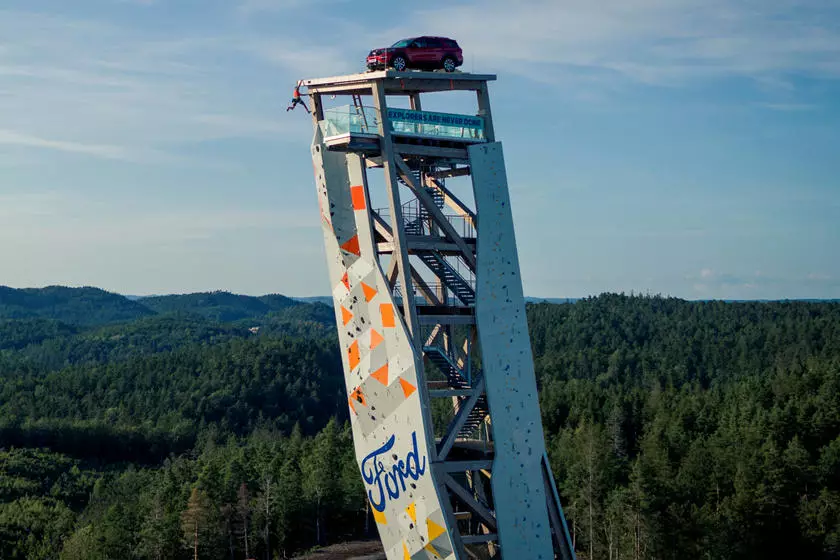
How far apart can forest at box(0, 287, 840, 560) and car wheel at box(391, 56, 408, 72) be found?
22.9 m

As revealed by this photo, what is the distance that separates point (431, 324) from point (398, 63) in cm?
765

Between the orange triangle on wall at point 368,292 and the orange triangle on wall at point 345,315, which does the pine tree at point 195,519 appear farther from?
the orange triangle on wall at point 368,292

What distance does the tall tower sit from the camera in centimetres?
2917

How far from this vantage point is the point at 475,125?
30.6 m

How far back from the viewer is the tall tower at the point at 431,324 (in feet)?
95.7

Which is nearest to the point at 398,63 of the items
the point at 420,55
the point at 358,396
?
the point at 420,55

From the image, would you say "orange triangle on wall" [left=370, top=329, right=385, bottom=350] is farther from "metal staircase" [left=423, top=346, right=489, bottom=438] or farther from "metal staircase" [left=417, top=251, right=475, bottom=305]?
"metal staircase" [left=417, top=251, right=475, bottom=305]

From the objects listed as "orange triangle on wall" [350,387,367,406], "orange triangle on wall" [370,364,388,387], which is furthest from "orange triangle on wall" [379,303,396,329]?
"orange triangle on wall" [350,387,367,406]

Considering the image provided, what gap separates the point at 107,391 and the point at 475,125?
13080 centimetres

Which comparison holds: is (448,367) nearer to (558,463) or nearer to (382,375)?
(382,375)

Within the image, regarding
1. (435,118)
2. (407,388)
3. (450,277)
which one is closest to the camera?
(407,388)

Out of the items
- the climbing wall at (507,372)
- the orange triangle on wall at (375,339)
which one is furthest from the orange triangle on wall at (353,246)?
the climbing wall at (507,372)

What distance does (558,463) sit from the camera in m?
60.0

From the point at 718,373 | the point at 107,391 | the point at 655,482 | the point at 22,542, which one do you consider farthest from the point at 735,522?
the point at 107,391
